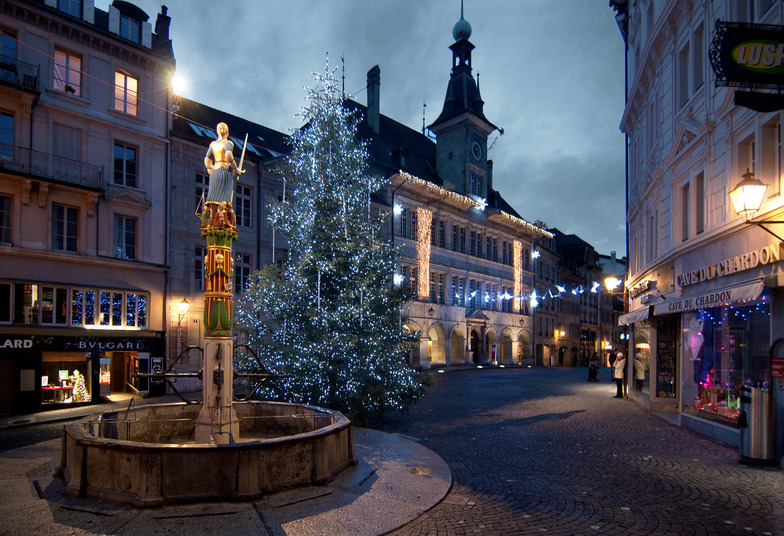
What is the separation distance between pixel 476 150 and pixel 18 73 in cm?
3424

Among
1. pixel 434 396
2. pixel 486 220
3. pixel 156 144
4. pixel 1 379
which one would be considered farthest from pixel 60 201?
pixel 486 220

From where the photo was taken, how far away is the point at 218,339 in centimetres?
859

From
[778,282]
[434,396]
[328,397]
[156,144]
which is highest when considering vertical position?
[156,144]

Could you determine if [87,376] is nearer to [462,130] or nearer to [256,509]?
[256,509]

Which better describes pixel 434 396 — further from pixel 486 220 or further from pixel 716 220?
pixel 486 220

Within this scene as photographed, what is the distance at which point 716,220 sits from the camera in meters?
12.5

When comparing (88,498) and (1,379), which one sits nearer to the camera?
(88,498)

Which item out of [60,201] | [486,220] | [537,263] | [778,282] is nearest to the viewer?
[778,282]

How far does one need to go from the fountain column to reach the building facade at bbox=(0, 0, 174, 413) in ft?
43.2

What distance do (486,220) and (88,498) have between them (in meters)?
42.4

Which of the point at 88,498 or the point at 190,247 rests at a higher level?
the point at 190,247

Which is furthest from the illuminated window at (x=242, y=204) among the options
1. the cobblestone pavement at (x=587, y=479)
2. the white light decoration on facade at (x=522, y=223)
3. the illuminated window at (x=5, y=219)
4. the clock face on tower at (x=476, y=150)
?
the white light decoration on facade at (x=522, y=223)

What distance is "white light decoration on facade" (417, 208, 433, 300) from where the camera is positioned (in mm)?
38500

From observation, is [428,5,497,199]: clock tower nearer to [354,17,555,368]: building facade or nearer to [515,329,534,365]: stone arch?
[354,17,555,368]: building facade
